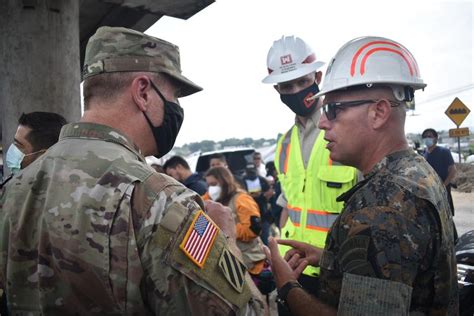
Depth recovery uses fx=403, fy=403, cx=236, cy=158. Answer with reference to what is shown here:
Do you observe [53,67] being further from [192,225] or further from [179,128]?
[192,225]

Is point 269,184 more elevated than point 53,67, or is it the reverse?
point 53,67

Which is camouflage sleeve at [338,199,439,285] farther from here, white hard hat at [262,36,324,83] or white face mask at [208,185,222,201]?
white face mask at [208,185,222,201]

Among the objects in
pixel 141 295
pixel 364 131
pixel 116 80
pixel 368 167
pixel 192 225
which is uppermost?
pixel 116 80

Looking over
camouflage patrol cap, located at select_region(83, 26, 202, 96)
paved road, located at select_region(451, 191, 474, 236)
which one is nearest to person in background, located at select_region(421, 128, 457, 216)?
paved road, located at select_region(451, 191, 474, 236)

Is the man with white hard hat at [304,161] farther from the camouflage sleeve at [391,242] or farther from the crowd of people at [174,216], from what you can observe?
the camouflage sleeve at [391,242]

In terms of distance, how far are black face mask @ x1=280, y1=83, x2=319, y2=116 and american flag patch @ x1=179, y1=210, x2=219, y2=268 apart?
1850mm

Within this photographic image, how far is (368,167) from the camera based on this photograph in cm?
181

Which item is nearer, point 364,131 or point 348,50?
point 364,131

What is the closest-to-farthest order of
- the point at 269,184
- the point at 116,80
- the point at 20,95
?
the point at 116,80, the point at 20,95, the point at 269,184

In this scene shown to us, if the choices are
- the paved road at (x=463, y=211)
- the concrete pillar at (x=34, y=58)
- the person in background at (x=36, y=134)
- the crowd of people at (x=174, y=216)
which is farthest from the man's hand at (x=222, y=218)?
the paved road at (x=463, y=211)

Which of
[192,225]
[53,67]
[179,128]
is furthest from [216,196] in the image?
[192,225]

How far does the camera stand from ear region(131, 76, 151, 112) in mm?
1590

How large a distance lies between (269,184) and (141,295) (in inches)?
287

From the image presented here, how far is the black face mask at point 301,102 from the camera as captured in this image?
3033mm
